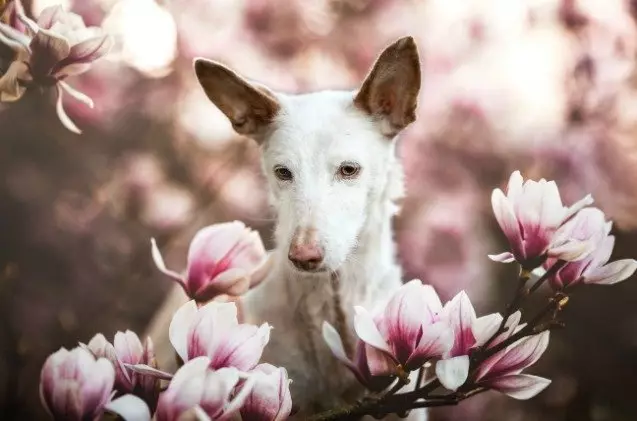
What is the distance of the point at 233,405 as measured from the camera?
591mm

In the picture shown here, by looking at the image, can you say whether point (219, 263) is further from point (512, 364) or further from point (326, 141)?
point (512, 364)

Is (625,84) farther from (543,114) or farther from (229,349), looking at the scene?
(229,349)

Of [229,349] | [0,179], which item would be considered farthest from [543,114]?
[0,179]

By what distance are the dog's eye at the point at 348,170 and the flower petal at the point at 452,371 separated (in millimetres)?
193

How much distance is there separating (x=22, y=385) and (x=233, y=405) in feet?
0.93

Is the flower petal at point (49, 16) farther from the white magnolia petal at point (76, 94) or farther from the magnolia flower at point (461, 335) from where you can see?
the magnolia flower at point (461, 335)

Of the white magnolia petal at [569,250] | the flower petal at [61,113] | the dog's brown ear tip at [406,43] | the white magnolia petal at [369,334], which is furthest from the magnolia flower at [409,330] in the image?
the flower petal at [61,113]

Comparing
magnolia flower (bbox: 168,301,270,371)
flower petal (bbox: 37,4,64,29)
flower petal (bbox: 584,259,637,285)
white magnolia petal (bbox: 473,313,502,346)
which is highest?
flower petal (bbox: 37,4,64,29)

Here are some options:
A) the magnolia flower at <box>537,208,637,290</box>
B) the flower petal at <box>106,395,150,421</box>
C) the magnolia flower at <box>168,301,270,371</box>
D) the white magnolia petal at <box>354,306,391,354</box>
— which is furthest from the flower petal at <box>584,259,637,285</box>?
the flower petal at <box>106,395,150,421</box>

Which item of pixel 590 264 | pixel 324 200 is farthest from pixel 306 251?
pixel 590 264

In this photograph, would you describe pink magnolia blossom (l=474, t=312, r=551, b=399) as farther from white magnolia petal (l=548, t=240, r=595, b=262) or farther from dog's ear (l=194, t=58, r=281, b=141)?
dog's ear (l=194, t=58, r=281, b=141)

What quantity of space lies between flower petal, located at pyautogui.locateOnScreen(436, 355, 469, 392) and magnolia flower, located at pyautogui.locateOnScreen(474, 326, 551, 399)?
0.02 meters

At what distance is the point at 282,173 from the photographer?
69cm

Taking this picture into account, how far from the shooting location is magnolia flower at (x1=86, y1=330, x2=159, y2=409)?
62cm
